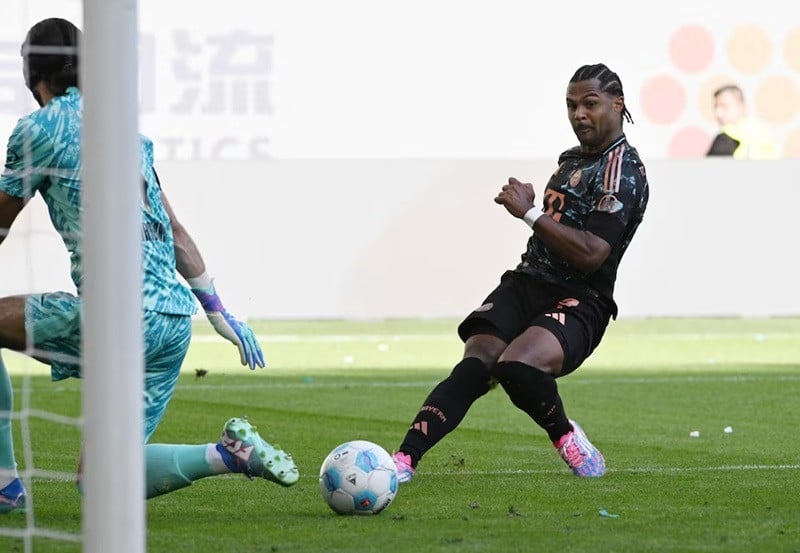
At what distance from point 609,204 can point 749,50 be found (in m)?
11.9

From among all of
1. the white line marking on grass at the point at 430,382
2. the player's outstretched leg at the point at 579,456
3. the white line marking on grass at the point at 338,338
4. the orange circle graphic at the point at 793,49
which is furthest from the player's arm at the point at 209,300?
the orange circle graphic at the point at 793,49

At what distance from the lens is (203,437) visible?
8.14m

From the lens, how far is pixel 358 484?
566cm

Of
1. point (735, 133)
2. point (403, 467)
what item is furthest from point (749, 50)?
point (403, 467)

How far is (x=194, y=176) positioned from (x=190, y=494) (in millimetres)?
9375

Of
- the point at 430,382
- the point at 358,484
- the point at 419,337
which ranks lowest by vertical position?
the point at 419,337

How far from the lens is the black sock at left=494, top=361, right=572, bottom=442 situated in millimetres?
6457

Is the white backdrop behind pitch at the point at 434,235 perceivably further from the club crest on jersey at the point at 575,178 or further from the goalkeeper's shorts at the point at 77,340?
the goalkeeper's shorts at the point at 77,340

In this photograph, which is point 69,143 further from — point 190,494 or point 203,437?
point 203,437

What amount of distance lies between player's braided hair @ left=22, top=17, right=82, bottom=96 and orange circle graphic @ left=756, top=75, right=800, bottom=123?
44.3 ft

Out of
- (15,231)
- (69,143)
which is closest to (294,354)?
(15,231)

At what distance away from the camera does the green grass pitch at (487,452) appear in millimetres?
5207

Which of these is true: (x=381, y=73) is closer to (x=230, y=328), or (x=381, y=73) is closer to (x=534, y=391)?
(x=534, y=391)

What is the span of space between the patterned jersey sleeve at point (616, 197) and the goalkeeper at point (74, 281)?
A: 1743mm
